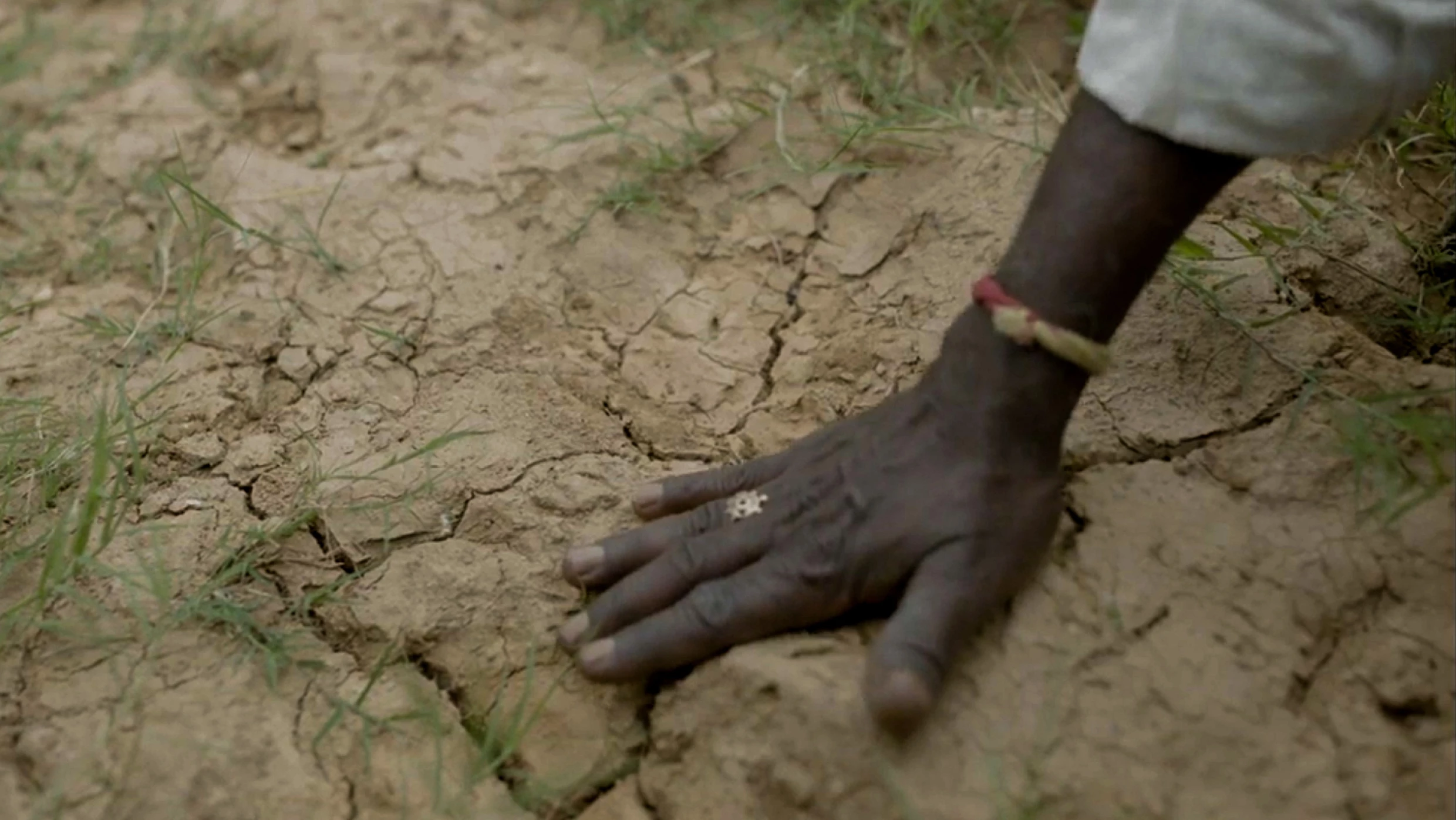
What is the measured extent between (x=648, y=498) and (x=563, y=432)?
277mm

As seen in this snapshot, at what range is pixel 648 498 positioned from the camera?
1735mm

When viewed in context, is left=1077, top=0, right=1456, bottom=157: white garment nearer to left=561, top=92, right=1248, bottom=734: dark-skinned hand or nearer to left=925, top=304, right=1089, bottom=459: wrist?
left=561, top=92, right=1248, bottom=734: dark-skinned hand

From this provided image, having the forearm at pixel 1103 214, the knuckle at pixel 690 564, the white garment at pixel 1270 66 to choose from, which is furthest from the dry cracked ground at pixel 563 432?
the white garment at pixel 1270 66

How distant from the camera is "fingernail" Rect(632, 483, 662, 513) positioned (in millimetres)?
1734

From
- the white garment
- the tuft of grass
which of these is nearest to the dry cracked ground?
the tuft of grass

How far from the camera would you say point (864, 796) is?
1438 mm

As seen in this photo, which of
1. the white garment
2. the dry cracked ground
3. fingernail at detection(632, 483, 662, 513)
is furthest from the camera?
fingernail at detection(632, 483, 662, 513)

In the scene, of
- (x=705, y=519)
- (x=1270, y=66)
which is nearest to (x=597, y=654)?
(x=705, y=519)

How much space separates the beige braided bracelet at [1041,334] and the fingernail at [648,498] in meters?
0.50

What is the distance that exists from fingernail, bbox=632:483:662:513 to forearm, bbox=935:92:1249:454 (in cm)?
42

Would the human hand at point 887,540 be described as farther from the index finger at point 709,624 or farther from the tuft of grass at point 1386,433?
the tuft of grass at point 1386,433

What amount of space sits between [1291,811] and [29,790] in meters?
1.45

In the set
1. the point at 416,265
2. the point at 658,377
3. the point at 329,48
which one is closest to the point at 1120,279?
the point at 658,377

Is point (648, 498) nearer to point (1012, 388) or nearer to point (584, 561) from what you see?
point (584, 561)
